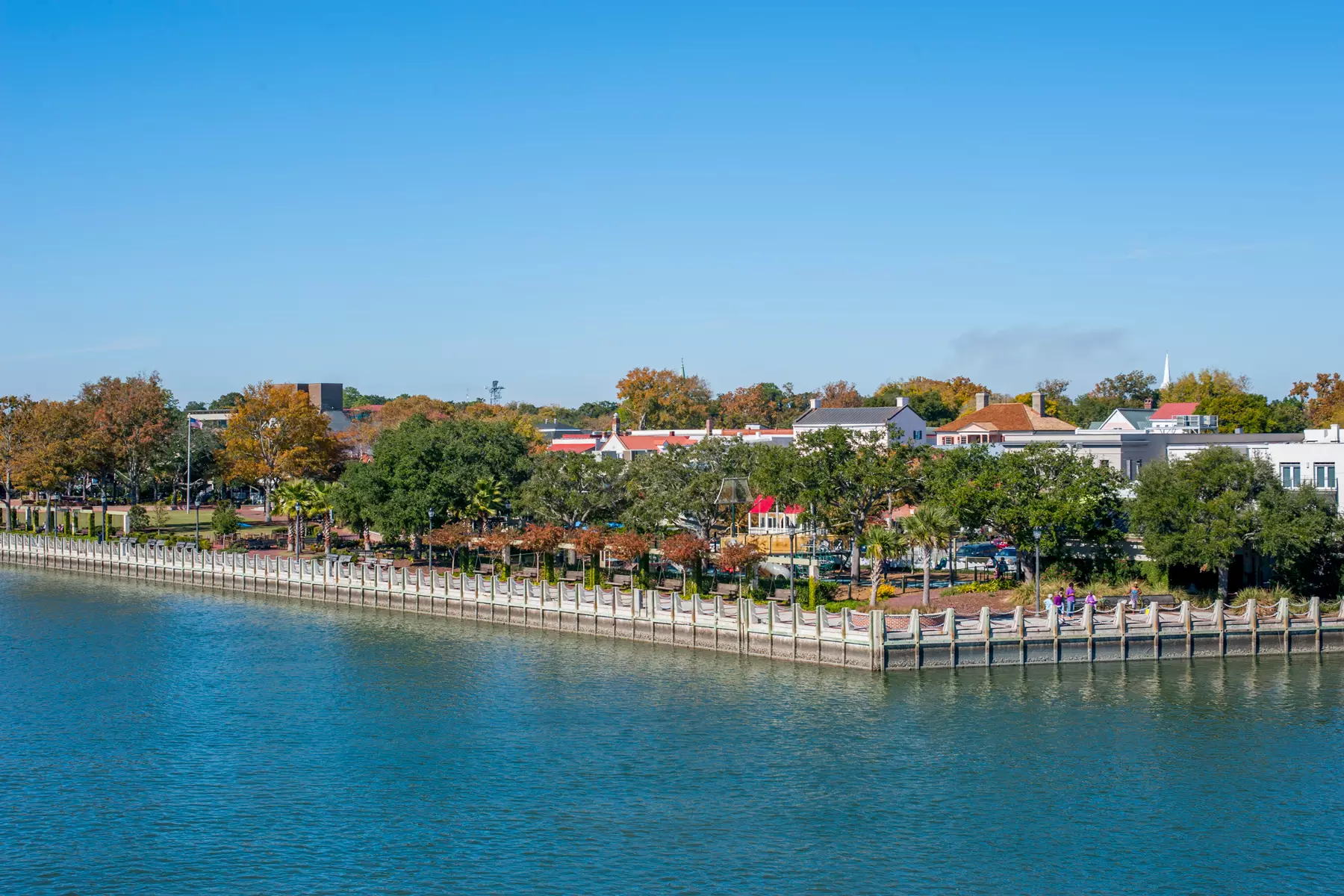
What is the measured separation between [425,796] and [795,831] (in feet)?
35.1

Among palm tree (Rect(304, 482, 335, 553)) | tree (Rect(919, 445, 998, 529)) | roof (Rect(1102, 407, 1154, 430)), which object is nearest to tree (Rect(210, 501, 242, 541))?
palm tree (Rect(304, 482, 335, 553))

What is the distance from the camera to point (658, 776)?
120 ft

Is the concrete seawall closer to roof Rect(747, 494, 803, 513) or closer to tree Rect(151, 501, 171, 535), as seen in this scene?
roof Rect(747, 494, 803, 513)

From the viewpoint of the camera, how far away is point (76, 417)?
12056cm

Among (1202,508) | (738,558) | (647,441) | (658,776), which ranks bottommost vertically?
(658,776)

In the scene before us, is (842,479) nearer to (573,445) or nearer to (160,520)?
(160,520)

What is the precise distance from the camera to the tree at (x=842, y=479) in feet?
209

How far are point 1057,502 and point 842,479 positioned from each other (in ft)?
38.4

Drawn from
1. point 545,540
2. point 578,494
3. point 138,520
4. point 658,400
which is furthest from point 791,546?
point 658,400

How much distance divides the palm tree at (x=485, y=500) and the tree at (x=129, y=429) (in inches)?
2155

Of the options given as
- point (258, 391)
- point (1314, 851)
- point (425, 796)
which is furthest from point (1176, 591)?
point (258, 391)

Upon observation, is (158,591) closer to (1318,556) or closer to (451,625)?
(451,625)

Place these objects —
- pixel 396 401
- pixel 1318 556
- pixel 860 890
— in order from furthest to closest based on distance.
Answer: pixel 396 401, pixel 1318 556, pixel 860 890

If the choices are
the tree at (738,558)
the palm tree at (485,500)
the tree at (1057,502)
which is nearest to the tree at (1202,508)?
the tree at (1057,502)
